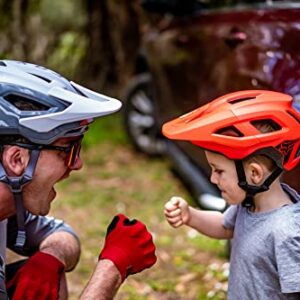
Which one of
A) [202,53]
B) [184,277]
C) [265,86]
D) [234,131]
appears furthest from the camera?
[202,53]

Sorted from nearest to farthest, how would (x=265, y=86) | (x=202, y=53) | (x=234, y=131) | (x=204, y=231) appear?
(x=234, y=131)
(x=204, y=231)
(x=265, y=86)
(x=202, y=53)


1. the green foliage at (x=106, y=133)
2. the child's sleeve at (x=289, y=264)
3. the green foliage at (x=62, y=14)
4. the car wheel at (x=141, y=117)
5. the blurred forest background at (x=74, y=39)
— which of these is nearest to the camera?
the child's sleeve at (x=289, y=264)

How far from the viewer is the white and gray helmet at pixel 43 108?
2.36 metres

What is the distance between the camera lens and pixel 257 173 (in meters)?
2.47

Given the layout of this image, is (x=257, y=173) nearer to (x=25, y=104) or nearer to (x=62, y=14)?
(x=25, y=104)

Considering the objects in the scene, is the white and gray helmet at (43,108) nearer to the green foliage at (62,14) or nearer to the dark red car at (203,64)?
the dark red car at (203,64)

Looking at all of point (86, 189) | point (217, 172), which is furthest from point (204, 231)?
point (86, 189)

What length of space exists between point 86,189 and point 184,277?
2001 mm

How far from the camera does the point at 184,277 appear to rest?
448 cm

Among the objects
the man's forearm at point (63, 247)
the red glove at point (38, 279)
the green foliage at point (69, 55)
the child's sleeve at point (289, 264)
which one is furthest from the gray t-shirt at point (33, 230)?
the green foliage at point (69, 55)

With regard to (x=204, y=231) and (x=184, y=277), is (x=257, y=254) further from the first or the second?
(x=184, y=277)

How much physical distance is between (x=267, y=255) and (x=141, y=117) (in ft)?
15.6

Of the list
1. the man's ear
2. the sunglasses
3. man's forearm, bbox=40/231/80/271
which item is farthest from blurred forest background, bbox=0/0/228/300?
the man's ear

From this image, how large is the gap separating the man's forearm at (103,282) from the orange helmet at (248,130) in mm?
466
